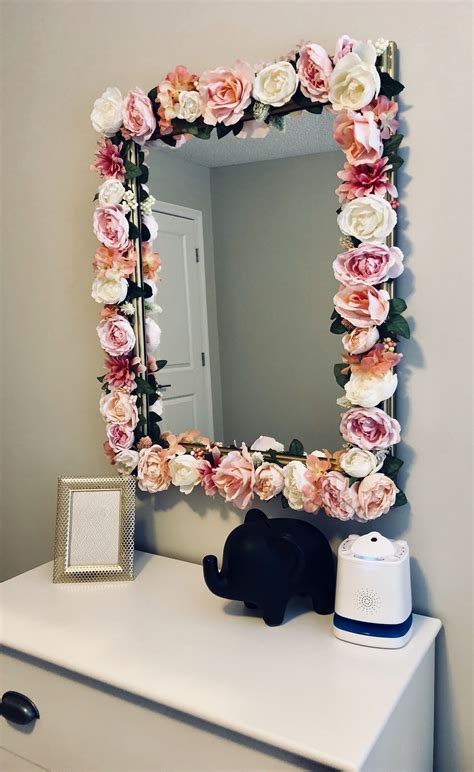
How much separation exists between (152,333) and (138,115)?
1.59 feet

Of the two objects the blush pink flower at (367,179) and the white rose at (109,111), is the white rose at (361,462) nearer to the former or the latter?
the blush pink flower at (367,179)

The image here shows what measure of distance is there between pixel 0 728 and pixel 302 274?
1103 millimetres

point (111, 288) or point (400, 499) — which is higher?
point (111, 288)

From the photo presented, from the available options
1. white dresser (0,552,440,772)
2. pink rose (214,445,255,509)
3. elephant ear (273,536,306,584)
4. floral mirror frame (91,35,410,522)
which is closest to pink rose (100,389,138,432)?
floral mirror frame (91,35,410,522)

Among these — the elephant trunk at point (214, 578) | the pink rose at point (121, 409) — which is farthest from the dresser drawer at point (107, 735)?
the pink rose at point (121, 409)

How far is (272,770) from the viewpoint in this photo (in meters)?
0.96

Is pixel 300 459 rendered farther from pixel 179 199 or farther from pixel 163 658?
pixel 179 199

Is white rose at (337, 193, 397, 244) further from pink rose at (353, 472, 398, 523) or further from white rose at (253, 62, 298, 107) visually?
pink rose at (353, 472, 398, 523)

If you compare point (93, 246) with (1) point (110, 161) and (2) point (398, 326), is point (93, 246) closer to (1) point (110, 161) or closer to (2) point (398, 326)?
(1) point (110, 161)

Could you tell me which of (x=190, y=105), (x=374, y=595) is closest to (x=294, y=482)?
(x=374, y=595)

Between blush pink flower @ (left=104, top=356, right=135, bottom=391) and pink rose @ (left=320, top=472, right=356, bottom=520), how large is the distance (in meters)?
0.54

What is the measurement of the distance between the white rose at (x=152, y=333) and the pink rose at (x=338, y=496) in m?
0.53

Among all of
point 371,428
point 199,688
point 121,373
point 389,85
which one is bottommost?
point 199,688

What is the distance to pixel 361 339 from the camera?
1.21m
